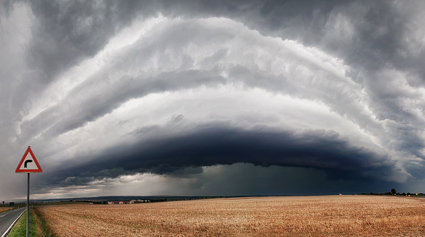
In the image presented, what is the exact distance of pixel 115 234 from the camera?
2136cm

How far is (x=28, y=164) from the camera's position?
13422mm

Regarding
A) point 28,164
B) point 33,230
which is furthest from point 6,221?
point 28,164

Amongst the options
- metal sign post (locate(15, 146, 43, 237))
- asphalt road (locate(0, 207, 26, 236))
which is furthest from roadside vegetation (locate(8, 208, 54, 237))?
metal sign post (locate(15, 146, 43, 237))

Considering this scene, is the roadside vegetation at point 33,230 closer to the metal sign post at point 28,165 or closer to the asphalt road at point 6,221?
the asphalt road at point 6,221

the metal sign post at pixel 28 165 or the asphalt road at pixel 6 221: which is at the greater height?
the metal sign post at pixel 28 165

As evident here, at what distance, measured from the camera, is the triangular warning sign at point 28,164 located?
1330 cm

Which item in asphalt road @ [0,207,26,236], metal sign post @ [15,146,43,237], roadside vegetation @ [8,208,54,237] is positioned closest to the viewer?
metal sign post @ [15,146,43,237]

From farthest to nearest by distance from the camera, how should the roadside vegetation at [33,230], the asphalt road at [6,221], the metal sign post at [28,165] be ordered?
the asphalt road at [6,221] < the roadside vegetation at [33,230] < the metal sign post at [28,165]

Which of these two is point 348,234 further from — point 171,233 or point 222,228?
point 171,233

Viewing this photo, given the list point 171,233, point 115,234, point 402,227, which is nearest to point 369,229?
point 402,227

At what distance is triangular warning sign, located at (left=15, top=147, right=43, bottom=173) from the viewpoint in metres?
13.3

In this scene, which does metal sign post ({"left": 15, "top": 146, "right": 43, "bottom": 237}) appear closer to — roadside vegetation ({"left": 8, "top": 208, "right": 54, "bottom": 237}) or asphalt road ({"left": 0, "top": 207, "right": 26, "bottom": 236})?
roadside vegetation ({"left": 8, "top": 208, "right": 54, "bottom": 237})

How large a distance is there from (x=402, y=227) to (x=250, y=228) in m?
11.1

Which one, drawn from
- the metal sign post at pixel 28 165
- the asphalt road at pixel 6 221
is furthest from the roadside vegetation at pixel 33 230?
the metal sign post at pixel 28 165
